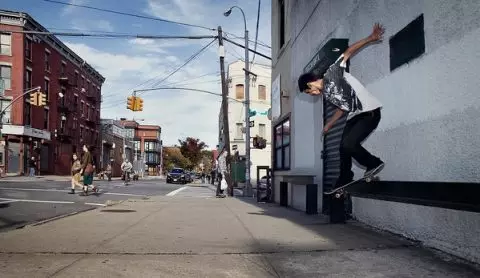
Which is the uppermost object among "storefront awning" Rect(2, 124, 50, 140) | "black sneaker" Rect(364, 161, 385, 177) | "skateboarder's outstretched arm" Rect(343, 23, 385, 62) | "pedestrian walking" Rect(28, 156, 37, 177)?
"storefront awning" Rect(2, 124, 50, 140)

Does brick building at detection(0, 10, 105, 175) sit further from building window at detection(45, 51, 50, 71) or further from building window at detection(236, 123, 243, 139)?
building window at detection(236, 123, 243, 139)

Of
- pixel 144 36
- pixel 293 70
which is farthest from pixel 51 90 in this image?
pixel 293 70

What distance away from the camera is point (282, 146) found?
1475 centimetres

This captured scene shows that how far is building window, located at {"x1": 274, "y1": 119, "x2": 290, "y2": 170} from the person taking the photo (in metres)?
13.9

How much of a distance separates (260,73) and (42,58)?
22.9 meters

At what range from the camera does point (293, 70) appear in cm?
1302

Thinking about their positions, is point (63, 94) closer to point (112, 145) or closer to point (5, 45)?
point (5, 45)

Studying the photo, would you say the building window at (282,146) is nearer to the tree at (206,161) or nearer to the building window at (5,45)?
the building window at (5,45)

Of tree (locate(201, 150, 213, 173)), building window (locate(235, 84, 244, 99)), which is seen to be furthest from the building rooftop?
tree (locate(201, 150, 213, 173))

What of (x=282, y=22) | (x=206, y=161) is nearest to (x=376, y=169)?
(x=282, y=22)

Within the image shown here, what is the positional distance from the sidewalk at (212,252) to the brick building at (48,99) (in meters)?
30.3

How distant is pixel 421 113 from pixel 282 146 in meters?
9.24

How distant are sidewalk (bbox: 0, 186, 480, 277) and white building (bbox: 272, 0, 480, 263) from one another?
0.40 metres

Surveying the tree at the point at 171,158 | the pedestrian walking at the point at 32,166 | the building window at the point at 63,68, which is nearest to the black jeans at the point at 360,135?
the pedestrian walking at the point at 32,166
